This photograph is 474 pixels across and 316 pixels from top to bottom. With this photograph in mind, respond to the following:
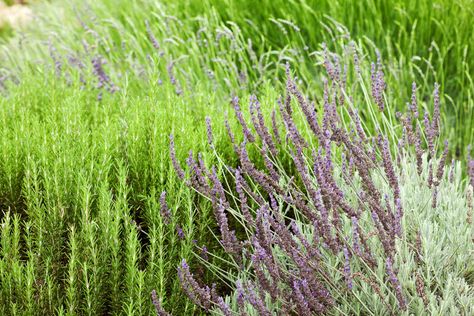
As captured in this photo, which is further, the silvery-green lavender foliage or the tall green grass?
the tall green grass

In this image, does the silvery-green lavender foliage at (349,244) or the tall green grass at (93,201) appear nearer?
the silvery-green lavender foliage at (349,244)

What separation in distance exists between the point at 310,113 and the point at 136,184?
33.1 inches

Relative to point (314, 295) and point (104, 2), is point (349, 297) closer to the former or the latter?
point (314, 295)

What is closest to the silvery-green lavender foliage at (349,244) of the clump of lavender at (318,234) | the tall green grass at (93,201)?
the clump of lavender at (318,234)

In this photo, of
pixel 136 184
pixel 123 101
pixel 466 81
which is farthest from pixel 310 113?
pixel 466 81

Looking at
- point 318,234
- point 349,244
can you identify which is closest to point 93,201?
point 318,234

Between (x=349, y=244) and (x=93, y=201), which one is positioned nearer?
(x=349, y=244)

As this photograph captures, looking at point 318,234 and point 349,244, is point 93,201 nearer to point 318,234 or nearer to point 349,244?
point 318,234

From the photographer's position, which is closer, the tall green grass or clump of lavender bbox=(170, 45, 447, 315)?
clump of lavender bbox=(170, 45, 447, 315)

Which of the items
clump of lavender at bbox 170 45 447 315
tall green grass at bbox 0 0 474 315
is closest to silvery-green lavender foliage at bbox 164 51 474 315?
clump of lavender at bbox 170 45 447 315

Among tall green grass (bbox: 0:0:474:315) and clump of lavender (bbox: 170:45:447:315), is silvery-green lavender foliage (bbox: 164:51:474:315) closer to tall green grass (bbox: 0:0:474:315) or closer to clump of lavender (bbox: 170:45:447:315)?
clump of lavender (bbox: 170:45:447:315)

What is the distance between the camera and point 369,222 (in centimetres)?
232

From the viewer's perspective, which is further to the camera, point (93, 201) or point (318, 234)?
point (93, 201)

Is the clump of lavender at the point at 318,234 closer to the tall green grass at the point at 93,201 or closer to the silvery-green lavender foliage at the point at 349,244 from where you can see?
the silvery-green lavender foliage at the point at 349,244
